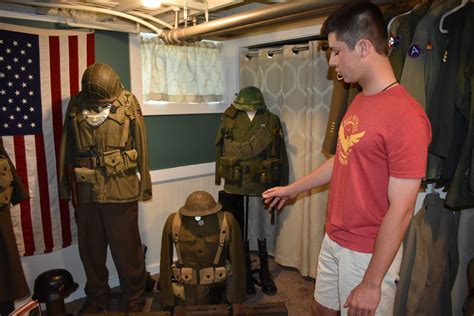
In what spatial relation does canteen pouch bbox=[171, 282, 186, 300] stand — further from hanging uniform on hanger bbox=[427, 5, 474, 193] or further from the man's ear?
the man's ear

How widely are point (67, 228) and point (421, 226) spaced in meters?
2.35

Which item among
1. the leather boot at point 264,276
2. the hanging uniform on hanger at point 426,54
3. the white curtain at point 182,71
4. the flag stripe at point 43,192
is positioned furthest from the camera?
the white curtain at point 182,71

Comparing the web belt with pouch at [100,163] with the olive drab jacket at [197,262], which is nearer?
the olive drab jacket at [197,262]

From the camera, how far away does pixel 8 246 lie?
219 cm

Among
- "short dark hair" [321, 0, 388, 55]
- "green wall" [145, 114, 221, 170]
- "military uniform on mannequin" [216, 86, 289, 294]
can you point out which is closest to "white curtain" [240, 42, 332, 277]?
"military uniform on mannequin" [216, 86, 289, 294]

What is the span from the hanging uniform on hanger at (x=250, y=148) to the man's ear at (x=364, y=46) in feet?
5.52

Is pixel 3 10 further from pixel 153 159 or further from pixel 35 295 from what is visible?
pixel 35 295

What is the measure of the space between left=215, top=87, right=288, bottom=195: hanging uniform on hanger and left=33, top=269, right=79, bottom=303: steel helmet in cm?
130

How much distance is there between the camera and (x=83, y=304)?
2.69m

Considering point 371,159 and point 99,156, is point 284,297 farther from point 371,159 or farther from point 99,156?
point 371,159

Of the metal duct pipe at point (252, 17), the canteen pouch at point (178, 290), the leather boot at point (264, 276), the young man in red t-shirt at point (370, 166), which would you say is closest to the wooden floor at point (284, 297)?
the leather boot at point (264, 276)

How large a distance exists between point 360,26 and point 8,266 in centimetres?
227

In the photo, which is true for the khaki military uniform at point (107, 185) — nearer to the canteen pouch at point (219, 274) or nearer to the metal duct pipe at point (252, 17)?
the metal duct pipe at point (252, 17)

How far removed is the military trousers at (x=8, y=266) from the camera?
2.18 m
